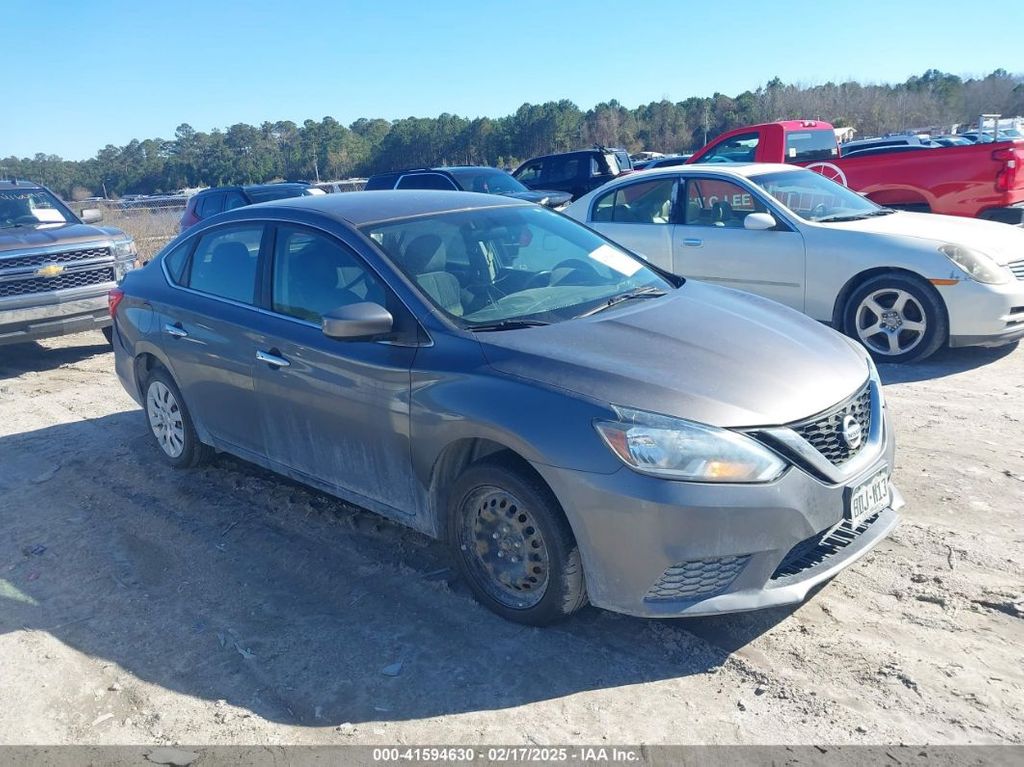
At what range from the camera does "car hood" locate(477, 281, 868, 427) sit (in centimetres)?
316

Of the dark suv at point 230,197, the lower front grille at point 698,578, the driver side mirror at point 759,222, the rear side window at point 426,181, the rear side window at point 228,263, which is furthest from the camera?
the rear side window at point 426,181

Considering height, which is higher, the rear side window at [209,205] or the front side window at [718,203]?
the rear side window at [209,205]

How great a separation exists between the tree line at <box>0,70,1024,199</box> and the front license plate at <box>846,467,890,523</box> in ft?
165

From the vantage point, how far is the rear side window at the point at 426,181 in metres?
15.1

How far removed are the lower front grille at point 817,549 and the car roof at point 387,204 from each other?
2.52m

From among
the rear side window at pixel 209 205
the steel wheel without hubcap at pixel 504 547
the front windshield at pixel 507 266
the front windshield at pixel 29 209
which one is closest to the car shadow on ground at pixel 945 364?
the front windshield at pixel 507 266

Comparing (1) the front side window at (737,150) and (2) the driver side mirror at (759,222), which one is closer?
(2) the driver side mirror at (759,222)

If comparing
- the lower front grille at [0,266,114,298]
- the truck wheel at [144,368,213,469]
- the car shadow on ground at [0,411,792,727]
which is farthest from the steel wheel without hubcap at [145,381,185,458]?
the lower front grille at [0,266,114,298]

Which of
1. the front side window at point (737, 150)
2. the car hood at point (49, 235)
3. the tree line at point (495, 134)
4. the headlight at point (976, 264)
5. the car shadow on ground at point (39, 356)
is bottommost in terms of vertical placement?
the car shadow on ground at point (39, 356)

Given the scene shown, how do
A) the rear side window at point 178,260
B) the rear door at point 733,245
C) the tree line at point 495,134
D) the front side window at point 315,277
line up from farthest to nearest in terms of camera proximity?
the tree line at point 495,134 < the rear door at point 733,245 < the rear side window at point 178,260 < the front side window at point 315,277

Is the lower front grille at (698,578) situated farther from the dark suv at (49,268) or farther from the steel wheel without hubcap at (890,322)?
the dark suv at (49,268)

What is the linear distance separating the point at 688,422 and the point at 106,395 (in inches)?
251

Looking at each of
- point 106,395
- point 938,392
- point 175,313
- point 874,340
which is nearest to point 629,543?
point 175,313

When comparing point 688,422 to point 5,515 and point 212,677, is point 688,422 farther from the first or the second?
point 5,515
